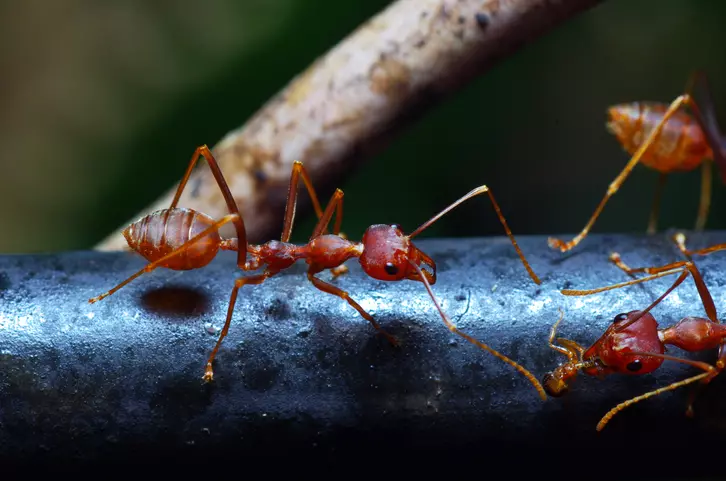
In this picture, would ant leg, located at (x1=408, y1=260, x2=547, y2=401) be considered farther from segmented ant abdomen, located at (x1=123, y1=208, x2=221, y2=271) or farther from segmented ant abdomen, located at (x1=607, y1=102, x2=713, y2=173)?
segmented ant abdomen, located at (x1=607, y1=102, x2=713, y2=173)

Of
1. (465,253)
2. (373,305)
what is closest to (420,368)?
(373,305)

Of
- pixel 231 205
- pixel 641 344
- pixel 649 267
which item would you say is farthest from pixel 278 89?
pixel 641 344

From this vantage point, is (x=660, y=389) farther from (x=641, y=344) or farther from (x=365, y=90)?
(x=365, y=90)

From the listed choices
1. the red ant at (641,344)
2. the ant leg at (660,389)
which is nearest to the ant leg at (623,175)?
the red ant at (641,344)

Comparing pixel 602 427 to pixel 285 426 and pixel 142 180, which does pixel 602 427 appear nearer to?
pixel 285 426

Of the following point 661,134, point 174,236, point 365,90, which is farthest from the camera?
point 661,134

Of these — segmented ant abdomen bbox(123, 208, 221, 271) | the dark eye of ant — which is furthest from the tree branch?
the dark eye of ant
